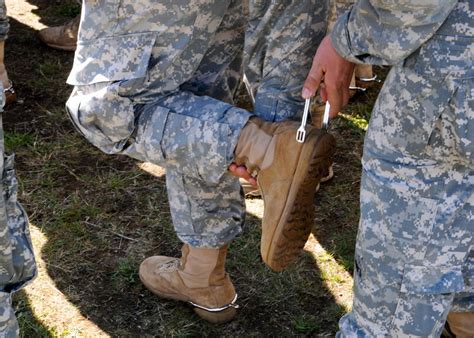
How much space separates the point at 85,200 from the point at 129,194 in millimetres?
193

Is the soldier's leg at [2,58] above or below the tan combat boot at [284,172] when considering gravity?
below

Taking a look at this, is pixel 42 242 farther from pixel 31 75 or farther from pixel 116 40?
pixel 31 75

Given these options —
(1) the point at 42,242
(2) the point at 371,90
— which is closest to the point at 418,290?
(1) the point at 42,242

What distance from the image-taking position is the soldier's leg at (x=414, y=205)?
218 centimetres

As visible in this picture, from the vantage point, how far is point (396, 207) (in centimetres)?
229

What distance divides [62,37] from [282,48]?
111 inches

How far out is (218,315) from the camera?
3.13 m

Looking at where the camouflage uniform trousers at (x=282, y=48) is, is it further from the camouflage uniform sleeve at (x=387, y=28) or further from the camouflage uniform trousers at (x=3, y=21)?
the camouflage uniform trousers at (x=3, y=21)

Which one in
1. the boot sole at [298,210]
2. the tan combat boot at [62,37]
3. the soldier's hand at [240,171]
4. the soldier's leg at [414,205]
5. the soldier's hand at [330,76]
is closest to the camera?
the soldier's leg at [414,205]

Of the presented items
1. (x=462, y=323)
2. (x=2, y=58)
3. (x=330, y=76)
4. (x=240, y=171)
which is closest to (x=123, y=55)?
(x=240, y=171)

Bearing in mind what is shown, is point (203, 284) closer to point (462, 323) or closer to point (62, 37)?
point (462, 323)

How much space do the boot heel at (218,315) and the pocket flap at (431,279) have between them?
96cm

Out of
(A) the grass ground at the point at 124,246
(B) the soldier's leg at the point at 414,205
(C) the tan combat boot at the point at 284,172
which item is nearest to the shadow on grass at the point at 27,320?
(A) the grass ground at the point at 124,246

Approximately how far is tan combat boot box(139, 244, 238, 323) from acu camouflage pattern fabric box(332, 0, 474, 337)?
0.75m
